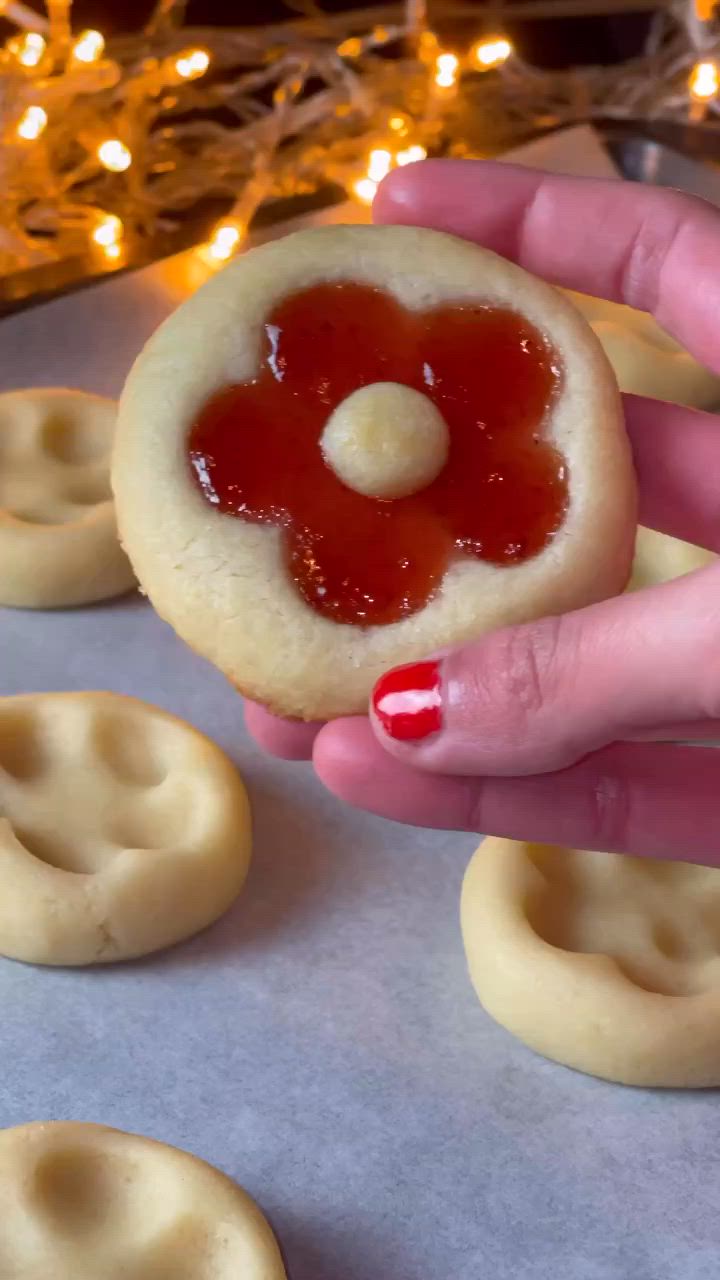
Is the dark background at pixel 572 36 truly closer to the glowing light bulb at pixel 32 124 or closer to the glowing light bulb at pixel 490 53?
the glowing light bulb at pixel 490 53

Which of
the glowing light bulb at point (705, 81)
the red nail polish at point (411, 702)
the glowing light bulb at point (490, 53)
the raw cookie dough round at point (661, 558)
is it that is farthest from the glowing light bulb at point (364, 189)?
the red nail polish at point (411, 702)

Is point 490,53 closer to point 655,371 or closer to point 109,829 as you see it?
point 655,371

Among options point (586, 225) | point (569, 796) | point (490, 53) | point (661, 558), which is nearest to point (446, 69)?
point (490, 53)

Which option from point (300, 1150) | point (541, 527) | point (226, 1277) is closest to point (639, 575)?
point (541, 527)

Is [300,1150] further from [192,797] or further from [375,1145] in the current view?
[192,797]

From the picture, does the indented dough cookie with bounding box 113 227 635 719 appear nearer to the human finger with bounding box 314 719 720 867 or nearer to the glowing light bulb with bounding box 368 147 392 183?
the human finger with bounding box 314 719 720 867

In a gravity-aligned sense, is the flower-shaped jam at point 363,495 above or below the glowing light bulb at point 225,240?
above

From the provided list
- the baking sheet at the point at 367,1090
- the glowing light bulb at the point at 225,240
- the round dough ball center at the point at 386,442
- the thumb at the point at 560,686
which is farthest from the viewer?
the glowing light bulb at the point at 225,240
